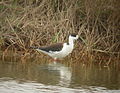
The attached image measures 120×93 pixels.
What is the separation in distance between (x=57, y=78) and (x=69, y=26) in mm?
4420

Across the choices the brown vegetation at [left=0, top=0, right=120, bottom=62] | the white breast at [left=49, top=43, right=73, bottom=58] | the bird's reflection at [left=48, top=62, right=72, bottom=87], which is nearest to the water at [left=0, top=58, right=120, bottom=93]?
the bird's reflection at [left=48, top=62, right=72, bottom=87]

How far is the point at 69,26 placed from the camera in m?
16.0

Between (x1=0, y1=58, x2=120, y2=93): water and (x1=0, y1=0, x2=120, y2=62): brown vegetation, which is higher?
(x1=0, y1=0, x2=120, y2=62): brown vegetation

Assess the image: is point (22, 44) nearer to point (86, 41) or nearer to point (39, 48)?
point (39, 48)

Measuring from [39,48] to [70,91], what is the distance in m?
4.90

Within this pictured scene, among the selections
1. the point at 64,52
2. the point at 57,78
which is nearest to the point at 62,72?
the point at 57,78

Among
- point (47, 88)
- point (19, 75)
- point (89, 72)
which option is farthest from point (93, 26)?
point (47, 88)

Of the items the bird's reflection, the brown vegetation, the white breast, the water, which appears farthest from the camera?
the brown vegetation

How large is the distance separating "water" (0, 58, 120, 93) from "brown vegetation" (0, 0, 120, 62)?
1314 millimetres

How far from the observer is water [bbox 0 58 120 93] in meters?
10.3

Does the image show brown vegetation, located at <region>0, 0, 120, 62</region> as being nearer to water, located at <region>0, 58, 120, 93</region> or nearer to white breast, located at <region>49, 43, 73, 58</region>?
white breast, located at <region>49, 43, 73, 58</region>

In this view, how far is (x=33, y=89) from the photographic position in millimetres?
10172

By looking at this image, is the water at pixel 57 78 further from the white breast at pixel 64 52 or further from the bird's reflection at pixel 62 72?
the white breast at pixel 64 52

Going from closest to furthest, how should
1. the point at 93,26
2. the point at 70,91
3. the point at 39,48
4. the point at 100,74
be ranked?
the point at 70,91
the point at 100,74
the point at 39,48
the point at 93,26
